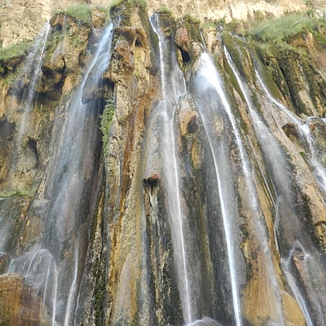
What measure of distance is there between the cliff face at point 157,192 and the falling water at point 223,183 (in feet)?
0.11

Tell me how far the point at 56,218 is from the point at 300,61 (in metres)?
14.5

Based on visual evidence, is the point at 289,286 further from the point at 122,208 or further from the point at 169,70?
the point at 169,70

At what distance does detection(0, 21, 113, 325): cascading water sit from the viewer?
7.65 meters

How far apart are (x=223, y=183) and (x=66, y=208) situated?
4483 millimetres

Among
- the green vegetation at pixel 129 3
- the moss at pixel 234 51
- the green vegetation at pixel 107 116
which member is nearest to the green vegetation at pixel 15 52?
the green vegetation at pixel 129 3

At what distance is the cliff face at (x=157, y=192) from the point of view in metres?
6.47

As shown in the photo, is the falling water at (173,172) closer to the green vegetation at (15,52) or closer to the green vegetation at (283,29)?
the green vegetation at (15,52)

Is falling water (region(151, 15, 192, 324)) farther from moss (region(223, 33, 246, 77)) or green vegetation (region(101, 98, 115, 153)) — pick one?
moss (region(223, 33, 246, 77))

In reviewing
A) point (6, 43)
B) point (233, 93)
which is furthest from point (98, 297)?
point (6, 43)

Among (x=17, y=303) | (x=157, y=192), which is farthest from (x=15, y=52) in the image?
(x=17, y=303)

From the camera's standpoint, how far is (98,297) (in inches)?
253

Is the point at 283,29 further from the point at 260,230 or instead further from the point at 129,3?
the point at 260,230

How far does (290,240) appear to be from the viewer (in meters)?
7.67

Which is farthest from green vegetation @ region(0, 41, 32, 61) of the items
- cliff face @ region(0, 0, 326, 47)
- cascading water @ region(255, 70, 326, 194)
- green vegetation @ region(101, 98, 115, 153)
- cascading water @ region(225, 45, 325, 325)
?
cascading water @ region(225, 45, 325, 325)
